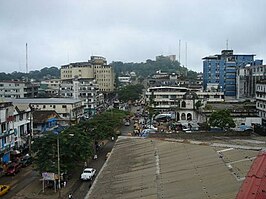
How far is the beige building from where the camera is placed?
12138cm

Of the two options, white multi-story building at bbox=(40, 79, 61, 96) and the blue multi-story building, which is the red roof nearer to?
the blue multi-story building

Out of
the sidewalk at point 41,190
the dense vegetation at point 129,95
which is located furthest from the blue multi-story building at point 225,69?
the sidewalk at point 41,190

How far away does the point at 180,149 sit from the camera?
23031 mm

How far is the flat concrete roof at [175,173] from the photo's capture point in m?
14.8

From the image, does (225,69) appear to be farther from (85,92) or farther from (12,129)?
(12,129)

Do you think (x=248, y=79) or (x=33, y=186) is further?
(x=248, y=79)

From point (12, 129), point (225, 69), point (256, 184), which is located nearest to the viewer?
point (256, 184)

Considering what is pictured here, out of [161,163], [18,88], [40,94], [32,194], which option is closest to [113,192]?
[161,163]

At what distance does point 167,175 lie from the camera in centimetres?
1817

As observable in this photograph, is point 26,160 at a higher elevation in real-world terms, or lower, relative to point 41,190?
higher

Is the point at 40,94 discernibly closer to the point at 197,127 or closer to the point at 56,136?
the point at 197,127

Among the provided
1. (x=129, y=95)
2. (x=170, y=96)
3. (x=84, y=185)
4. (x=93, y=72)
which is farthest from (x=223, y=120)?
(x=93, y=72)

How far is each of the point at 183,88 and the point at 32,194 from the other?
Result: 58734 millimetres

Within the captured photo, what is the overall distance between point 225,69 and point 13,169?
2442 inches
